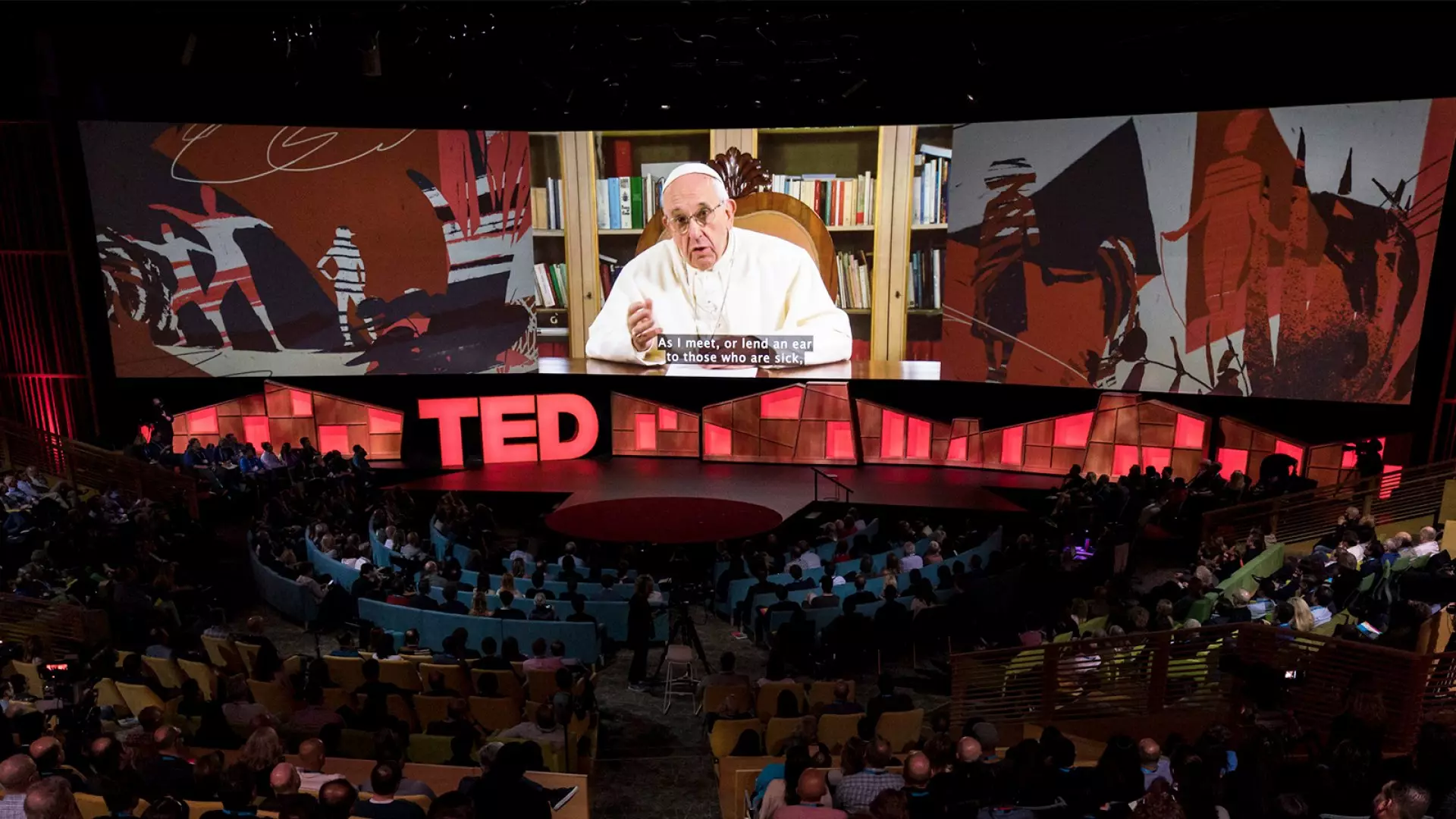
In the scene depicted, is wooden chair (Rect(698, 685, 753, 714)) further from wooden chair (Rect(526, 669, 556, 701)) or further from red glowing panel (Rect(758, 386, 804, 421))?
red glowing panel (Rect(758, 386, 804, 421))

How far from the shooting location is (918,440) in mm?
17953

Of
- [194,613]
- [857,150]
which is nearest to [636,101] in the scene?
[857,150]

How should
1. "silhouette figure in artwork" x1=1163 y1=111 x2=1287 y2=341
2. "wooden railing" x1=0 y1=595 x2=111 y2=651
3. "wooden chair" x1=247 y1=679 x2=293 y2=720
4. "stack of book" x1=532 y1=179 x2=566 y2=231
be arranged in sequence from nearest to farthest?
"wooden chair" x1=247 y1=679 x2=293 y2=720
"wooden railing" x1=0 y1=595 x2=111 y2=651
"silhouette figure in artwork" x1=1163 y1=111 x2=1287 y2=341
"stack of book" x1=532 y1=179 x2=566 y2=231

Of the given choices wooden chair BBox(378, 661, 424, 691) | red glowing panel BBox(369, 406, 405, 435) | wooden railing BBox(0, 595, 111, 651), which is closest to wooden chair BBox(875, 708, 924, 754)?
wooden chair BBox(378, 661, 424, 691)

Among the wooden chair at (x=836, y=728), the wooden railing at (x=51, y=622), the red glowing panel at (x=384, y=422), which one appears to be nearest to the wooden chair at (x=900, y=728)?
the wooden chair at (x=836, y=728)

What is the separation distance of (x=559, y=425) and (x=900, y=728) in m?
12.3

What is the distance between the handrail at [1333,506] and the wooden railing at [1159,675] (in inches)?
236

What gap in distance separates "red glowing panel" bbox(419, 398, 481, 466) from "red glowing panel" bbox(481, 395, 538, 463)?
0.26m

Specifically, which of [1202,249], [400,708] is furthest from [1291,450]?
[400,708]

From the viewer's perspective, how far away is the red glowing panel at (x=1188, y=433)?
632 inches

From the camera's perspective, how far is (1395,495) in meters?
12.7

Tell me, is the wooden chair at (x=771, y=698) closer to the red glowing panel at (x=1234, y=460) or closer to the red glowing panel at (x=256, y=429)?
the red glowing panel at (x=1234, y=460)

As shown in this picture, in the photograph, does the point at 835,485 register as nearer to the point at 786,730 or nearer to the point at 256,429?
the point at 786,730

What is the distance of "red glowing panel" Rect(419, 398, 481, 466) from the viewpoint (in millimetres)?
18125
